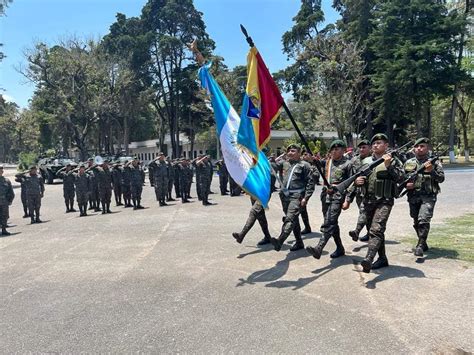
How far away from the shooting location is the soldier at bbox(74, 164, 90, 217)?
13836mm

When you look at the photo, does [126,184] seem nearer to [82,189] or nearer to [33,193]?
[82,189]

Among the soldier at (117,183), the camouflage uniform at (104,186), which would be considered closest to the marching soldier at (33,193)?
the camouflage uniform at (104,186)

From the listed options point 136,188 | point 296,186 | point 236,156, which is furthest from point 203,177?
point 236,156

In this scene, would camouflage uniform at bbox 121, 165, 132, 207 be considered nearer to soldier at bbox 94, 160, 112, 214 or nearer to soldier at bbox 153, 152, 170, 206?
soldier at bbox 94, 160, 112, 214

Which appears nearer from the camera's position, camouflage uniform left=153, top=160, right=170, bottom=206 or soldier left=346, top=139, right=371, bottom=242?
soldier left=346, top=139, right=371, bottom=242

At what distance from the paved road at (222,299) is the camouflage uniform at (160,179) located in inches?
244

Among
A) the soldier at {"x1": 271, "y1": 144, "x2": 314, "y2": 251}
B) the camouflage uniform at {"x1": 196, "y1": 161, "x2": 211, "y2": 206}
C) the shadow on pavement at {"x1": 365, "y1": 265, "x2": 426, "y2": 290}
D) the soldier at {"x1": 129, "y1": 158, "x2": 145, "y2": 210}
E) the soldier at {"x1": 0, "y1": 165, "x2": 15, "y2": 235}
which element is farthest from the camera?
the camouflage uniform at {"x1": 196, "y1": 161, "x2": 211, "y2": 206}

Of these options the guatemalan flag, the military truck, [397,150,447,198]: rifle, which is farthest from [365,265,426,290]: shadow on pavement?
the military truck

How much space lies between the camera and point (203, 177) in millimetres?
15484

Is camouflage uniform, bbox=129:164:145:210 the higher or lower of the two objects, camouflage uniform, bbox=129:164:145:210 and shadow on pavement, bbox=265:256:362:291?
the higher

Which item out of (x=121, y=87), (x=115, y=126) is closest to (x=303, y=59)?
(x=121, y=87)

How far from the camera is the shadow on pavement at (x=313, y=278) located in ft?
18.7

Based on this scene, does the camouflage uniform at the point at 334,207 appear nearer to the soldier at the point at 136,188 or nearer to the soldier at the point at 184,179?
the soldier at the point at 136,188

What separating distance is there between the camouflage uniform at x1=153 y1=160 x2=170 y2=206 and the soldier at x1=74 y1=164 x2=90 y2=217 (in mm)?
2337
